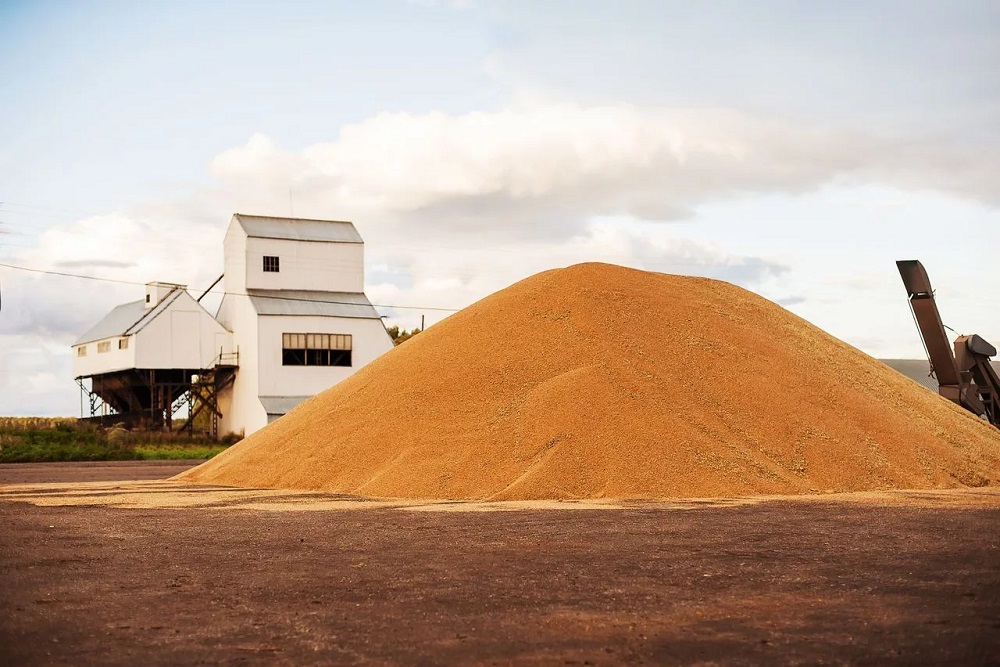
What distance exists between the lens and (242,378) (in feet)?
164

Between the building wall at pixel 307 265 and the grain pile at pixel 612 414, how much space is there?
23880mm

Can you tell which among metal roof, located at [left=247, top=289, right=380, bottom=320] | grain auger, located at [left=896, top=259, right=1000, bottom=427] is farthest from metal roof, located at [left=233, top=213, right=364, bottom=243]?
grain auger, located at [left=896, top=259, right=1000, bottom=427]

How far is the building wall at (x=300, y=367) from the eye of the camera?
158ft

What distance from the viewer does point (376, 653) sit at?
21.0 ft

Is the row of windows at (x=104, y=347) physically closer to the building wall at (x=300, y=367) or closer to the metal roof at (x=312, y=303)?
the metal roof at (x=312, y=303)

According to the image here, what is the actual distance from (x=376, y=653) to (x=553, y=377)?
16.5 m

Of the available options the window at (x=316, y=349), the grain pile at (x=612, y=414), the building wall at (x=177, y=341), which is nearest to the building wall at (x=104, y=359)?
the building wall at (x=177, y=341)

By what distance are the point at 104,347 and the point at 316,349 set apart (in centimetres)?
1223

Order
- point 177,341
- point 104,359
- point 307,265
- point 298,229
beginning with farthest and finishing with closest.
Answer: point 104,359, point 298,229, point 307,265, point 177,341

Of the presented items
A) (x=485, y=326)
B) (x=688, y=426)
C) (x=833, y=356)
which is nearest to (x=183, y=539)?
(x=688, y=426)

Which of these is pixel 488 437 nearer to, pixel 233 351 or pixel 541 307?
pixel 541 307

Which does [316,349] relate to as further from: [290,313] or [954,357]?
[954,357]

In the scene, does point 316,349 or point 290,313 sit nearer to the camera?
point 290,313

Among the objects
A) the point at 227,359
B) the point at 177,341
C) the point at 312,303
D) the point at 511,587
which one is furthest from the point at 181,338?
the point at 511,587
